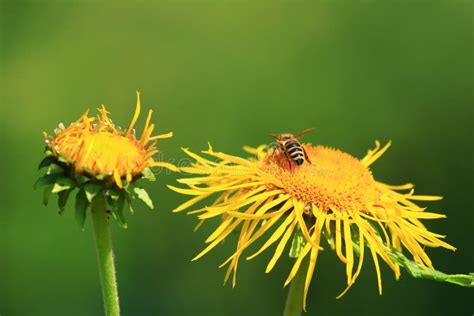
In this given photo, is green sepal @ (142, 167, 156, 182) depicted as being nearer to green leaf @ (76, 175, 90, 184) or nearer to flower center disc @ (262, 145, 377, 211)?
green leaf @ (76, 175, 90, 184)

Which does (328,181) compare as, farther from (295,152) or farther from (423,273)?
(423,273)

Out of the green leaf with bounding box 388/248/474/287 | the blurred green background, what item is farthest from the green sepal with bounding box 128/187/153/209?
the blurred green background

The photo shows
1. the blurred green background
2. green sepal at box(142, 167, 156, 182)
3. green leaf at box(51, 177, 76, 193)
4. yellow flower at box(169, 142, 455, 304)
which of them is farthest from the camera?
the blurred green background

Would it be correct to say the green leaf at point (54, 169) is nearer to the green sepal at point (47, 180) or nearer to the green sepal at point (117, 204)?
the green sepal at point (47, 180)

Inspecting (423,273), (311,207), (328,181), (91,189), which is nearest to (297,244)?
(311,207)

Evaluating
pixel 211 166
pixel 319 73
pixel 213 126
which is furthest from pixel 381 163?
pixel 211 166

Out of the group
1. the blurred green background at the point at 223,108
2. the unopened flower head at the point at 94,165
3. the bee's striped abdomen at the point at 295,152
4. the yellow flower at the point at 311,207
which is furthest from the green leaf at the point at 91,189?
the blurred green background at the point at 223,108
